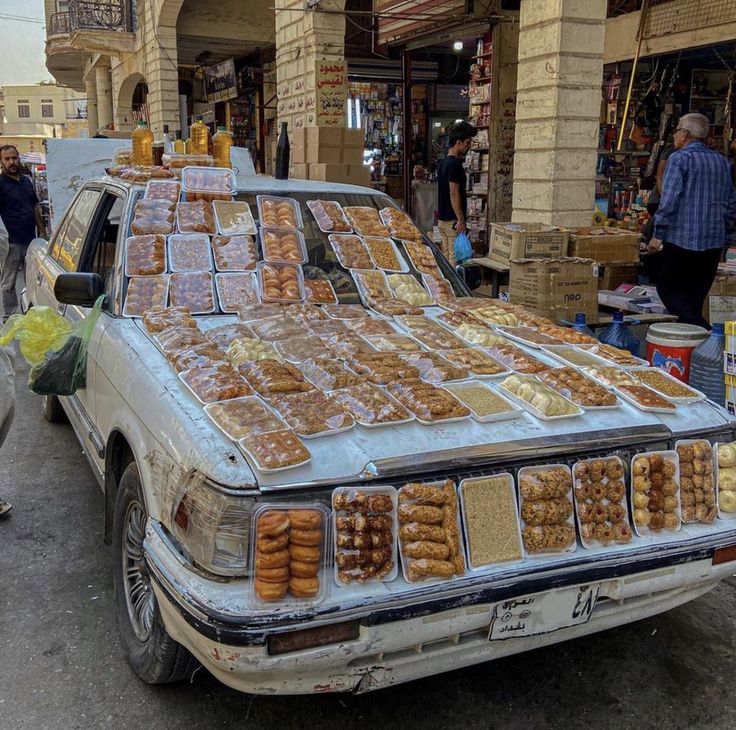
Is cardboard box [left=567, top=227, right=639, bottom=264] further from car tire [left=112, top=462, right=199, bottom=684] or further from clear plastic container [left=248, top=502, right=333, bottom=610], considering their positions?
clear plastic container [left=248, top=502, right=333, bottom=610]

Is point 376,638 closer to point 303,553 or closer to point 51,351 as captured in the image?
point 303,553

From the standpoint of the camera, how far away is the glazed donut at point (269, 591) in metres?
2.04

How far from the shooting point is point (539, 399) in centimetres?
267

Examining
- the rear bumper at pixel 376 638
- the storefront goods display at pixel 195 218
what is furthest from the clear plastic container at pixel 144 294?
the rear bumper at pixel 376 638

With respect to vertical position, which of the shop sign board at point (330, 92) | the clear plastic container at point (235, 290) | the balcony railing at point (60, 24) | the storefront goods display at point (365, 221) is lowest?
the clear plastic container at point (235, 290)

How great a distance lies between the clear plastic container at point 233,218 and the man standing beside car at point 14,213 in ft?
19.5

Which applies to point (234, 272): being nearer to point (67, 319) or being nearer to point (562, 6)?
point (67, 319)

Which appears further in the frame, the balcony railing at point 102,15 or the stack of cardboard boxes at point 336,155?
the balcony railing at point 102,15

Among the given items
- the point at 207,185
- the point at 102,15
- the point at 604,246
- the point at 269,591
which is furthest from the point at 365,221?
the point at 102,15

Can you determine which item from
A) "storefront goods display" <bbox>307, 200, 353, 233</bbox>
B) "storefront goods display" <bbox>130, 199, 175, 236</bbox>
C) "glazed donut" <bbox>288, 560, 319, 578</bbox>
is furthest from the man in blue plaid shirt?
"glazed donut" <bbox>288, 560, 319, 578</bbox>

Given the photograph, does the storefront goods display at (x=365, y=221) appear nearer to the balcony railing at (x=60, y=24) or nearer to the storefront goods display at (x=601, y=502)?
the storefront goods display at (x=601, y=502)

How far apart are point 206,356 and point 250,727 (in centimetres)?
136

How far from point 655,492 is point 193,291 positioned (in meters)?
2.35

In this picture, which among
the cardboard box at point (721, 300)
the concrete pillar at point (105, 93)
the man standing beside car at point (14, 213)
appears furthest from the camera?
the concrete pillar at point (105, 93)
